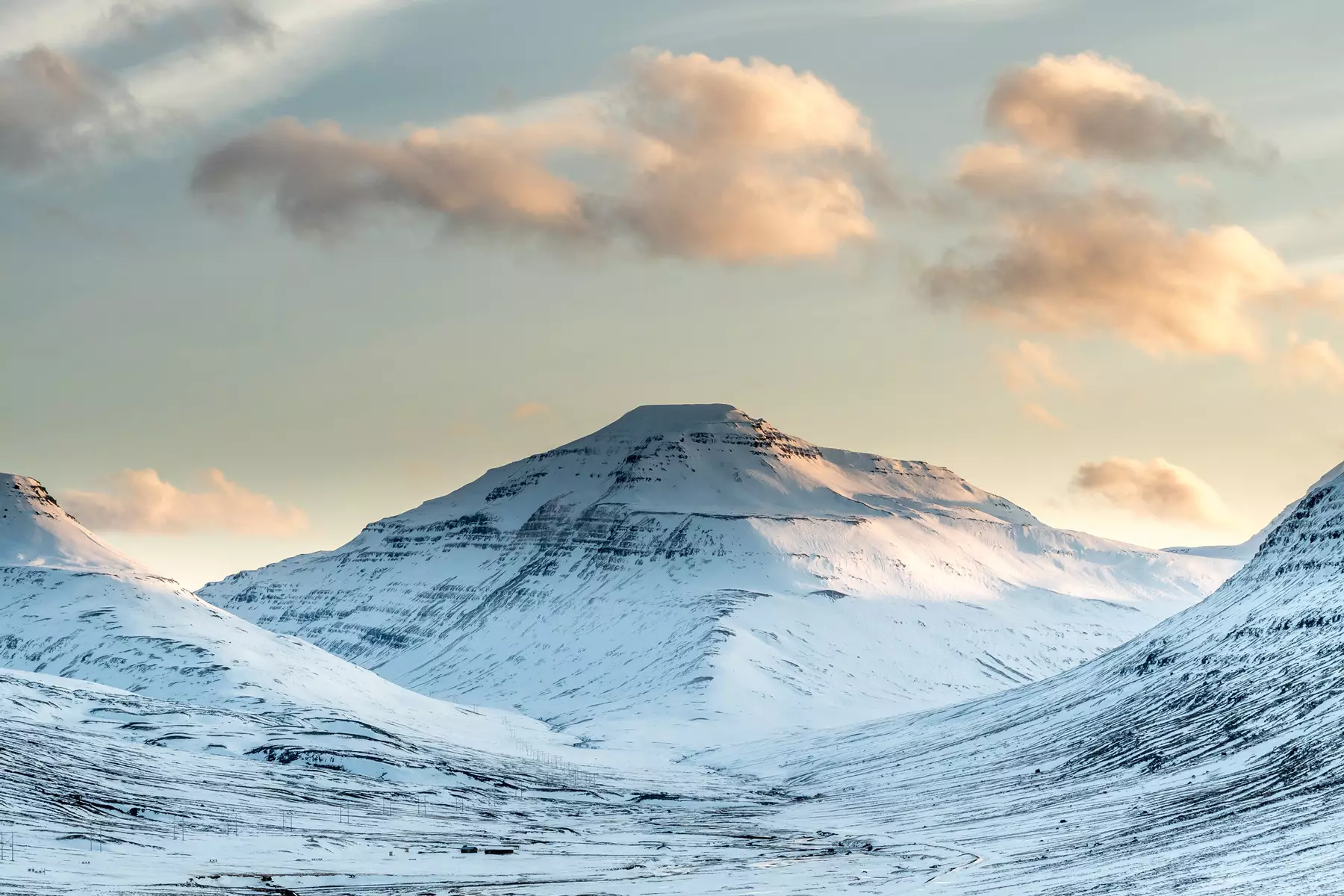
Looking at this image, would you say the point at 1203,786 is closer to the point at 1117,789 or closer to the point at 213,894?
the point at 1117,789


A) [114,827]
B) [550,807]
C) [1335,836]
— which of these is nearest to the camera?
[1335,836]

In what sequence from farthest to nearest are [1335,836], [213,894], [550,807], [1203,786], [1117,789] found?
[550,807] < [1117,789] < [1203,786] < [1335,836] < [213,894]

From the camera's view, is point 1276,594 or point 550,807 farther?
point 1276,594

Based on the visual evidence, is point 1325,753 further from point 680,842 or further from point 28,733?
point 28,733

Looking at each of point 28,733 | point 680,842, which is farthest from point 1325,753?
point 28,733

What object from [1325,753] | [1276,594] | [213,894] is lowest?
[213,894]

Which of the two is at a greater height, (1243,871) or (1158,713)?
(1158,713)
